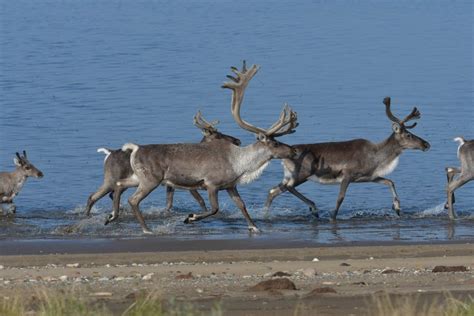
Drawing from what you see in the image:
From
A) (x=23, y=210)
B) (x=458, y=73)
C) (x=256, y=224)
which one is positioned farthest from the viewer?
(x=458, y=73)

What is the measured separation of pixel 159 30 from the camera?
51469 mm

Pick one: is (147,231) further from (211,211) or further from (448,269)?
(448,269)

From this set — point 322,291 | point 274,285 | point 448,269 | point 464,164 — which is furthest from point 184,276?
point 464,164

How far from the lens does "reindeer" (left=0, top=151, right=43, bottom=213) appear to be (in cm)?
1977

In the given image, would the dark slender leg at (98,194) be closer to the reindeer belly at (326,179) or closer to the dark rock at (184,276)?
the reindeer belly at (326,179)

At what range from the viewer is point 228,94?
3300 cm

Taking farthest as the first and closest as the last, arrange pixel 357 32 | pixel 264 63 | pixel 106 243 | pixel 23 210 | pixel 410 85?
pixel 357 32
pixel 264 63
pixel 410 85
pixel 23 210
pixel 106 243

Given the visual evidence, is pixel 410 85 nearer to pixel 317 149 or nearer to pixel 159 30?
pixel 317 149

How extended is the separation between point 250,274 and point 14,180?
783cm

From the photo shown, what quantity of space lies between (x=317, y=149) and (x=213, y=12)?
40.9 metres

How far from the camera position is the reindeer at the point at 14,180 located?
19766 millimetres

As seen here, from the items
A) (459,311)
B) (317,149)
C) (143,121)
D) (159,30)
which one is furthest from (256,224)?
(159,30)

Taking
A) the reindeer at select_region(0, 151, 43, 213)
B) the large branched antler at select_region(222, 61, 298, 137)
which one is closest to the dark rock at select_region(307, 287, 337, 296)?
the large branched antler at select_region(222, 61, 298, 137)

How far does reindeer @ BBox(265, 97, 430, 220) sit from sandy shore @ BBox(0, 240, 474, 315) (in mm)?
2894
